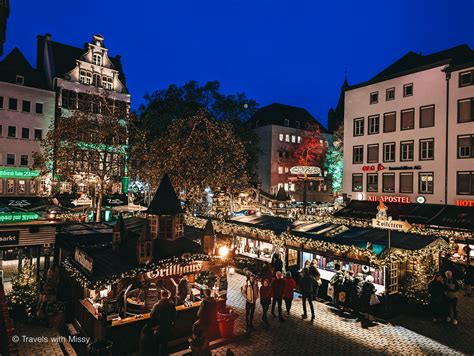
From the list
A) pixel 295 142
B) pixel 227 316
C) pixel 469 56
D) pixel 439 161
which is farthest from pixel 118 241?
pixel 295 142

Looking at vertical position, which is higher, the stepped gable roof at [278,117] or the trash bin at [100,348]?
the stepped gable roof at [278,117]

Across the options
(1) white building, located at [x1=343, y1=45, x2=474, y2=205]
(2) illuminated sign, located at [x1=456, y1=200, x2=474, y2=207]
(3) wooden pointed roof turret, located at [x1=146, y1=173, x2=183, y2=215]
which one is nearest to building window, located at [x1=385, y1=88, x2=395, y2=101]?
(1) white building, located at [x1=343, y1=45, x2=474, y2=205]

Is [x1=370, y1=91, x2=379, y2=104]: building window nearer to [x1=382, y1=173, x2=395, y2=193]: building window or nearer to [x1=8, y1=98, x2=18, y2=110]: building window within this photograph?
[x1=382, y1=173, x2=395, y2=193]: building window

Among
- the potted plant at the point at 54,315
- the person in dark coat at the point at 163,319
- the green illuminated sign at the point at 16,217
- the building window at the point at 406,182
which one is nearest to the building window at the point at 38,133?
the green illuminated sign at the point at 16,217

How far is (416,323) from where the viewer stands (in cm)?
1244

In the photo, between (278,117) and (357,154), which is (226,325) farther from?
(278,117)

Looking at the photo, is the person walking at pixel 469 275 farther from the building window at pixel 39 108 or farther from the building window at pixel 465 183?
the building window at pixel 39 108

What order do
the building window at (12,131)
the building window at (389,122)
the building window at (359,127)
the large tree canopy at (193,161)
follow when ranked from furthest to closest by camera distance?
the building window at (12,131) < the building window at (359,127) < the building window at (389,122) < the large tree canopy at (193,161)

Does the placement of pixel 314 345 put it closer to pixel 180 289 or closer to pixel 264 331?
pixel 264 331

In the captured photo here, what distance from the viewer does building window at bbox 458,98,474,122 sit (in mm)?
24703

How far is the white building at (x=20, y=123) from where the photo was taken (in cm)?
3322

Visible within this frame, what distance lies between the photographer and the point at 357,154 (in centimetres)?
3334

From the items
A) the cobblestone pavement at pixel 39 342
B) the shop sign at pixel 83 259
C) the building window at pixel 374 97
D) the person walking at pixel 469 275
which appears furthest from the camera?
the building window at pixel 374 97

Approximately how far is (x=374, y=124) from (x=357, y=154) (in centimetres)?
334
